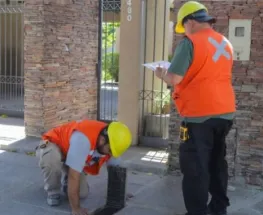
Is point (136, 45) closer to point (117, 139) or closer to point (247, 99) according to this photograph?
point (247, 99)

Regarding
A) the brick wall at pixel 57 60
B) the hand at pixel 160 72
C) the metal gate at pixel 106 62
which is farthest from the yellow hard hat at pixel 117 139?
the metal gate at pixel 106 62

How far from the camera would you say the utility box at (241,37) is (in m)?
5.15

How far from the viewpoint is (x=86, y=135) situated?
4.32 meters

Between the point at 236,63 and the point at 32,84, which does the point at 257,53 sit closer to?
the point at 236,63

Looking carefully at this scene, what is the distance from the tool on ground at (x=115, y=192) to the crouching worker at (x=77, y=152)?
4.2 inches

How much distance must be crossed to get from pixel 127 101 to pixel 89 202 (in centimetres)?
258

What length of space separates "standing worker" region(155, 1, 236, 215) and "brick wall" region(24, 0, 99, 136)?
346 centimetres

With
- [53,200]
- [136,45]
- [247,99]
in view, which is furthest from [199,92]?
[136,45]

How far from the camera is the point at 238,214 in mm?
4633

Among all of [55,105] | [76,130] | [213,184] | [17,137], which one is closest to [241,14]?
[213,184]

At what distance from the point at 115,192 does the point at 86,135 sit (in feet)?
2.61

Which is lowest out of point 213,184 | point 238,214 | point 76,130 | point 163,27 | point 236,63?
point 238,214

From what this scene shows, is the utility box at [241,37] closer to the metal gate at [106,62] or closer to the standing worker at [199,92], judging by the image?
the standing worker at [199,92]

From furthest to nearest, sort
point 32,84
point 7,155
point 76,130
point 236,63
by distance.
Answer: point 32,84
point 7,155
point 236,63
point 76,130
